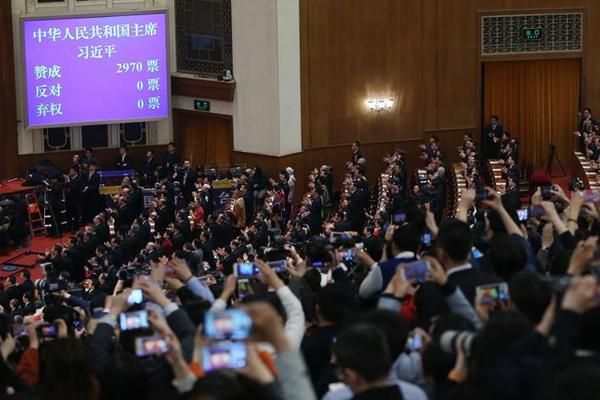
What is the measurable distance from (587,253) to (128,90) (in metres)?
22.2

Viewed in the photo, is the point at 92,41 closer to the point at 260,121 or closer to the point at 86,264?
the point at 260,121

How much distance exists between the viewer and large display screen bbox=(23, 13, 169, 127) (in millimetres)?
26938

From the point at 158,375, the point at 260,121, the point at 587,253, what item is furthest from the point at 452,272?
the point at 260,121

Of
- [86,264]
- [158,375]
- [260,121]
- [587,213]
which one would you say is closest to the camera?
[158,375]

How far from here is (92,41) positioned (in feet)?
88.7

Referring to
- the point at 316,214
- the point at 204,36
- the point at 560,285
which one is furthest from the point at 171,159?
the point at 560,285

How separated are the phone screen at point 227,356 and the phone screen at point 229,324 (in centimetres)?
7

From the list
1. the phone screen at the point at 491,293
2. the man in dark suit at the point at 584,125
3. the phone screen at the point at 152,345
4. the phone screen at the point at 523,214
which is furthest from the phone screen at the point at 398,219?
the man in dark suit at the point at 584,125

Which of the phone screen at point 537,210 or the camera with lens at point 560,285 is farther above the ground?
the phone screen at point 537,210

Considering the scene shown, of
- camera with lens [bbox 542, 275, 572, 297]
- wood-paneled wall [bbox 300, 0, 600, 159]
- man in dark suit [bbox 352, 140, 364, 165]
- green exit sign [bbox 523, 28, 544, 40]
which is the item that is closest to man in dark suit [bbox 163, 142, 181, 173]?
wood-paneled wall [bbox 300, 0, 600, 159]

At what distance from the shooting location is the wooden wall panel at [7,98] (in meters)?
27.2

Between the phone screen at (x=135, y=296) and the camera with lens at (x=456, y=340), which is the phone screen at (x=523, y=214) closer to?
the phone screen at (x=135, y=296)

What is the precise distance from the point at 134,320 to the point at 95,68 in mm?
21406

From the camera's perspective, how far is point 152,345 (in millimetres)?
5492
